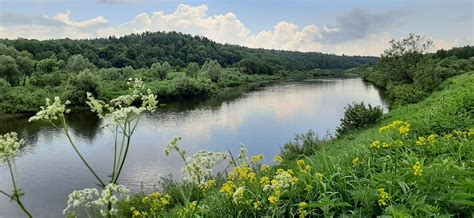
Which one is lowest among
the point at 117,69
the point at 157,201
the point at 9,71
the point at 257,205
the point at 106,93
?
the point at 106,93

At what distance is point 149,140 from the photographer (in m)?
30.3

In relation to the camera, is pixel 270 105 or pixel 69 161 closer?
pixel 69 161

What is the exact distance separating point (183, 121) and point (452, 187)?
35.5m

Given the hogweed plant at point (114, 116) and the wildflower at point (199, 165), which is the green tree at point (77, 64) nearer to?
the hogweed plant at point (114, 116)

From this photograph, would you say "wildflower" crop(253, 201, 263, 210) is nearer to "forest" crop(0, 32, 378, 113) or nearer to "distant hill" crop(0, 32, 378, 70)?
"forest" crop(0, 32, 378, 113)

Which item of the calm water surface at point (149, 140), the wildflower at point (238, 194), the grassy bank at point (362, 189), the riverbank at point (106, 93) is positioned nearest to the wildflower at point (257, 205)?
the grassy bank at point (362, 189)

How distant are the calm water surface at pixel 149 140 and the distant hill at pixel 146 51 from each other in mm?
59772

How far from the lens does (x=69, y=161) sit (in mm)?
24938

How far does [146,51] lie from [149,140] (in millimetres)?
110412

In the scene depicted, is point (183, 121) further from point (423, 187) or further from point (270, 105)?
point (423, 187)

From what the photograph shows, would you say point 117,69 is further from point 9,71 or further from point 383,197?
point 383,197

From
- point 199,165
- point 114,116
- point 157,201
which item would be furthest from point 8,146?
point 157,201

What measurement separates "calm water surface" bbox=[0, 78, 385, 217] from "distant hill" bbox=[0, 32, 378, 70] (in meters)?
59.8

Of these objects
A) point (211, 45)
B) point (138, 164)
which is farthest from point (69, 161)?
point (211, 45)
